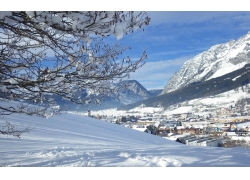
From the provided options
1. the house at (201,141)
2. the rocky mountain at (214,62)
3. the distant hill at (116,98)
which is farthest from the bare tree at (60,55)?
the house at (201,141)

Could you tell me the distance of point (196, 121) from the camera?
6.69 meters

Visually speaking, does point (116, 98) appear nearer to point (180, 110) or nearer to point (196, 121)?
point (196, 121)

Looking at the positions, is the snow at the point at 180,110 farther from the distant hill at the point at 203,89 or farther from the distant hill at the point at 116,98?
the distant hill at the point at 116,98

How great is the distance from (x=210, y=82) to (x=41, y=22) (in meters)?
5.74

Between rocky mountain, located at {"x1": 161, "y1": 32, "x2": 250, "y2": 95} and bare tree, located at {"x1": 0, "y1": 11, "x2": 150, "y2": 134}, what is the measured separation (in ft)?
9.86

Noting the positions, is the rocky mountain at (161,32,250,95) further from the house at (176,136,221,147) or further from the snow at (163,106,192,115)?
the house at (176,136,221,147)

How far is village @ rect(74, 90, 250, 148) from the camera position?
5.19 m

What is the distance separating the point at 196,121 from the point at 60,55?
206 inches

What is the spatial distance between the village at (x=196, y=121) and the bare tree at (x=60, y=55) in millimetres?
2186

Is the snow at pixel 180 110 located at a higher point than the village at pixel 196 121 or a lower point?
higher

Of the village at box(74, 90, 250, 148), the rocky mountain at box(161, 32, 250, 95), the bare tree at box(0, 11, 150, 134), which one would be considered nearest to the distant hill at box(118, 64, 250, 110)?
the rocky mountain at box(161, 32, 250, 95)

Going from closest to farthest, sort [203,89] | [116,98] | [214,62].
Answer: [116,98], [214,62], [203,89]

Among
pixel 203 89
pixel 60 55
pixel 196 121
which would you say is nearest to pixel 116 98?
pixel 60 55

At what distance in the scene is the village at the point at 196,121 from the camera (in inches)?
204
